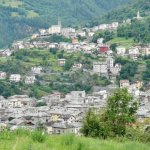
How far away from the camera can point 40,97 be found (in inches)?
2258

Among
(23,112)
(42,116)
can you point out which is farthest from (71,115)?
(23,112)

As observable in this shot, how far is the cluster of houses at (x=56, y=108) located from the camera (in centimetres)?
3906

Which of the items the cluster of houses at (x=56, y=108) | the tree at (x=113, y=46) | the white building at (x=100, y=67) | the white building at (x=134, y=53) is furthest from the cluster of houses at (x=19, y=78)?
the tree at (x=113, y=46)

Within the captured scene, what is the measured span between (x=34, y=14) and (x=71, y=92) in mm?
89757

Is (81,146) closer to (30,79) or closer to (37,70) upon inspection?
(30,79)

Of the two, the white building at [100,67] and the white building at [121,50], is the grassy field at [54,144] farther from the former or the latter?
the white building at [121,50]

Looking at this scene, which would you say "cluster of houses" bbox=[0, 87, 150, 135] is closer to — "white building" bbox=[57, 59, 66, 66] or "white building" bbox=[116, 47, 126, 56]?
"white building" bbox=[57, 59, 66, 66]

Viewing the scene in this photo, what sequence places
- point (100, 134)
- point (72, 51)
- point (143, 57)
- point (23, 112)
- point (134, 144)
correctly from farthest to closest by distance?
point (72, 51), point (143, 57), point (23, 112), point (100, 134), point (134, 144)

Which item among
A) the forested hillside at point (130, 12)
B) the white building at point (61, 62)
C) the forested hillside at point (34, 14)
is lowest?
the white building at point (61, 62)

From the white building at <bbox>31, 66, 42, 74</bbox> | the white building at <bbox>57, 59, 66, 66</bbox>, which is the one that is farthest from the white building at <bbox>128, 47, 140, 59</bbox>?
the white building at <bbox>31, 66, 42, 74</bbox>

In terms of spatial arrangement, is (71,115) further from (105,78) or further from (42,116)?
(105,78)

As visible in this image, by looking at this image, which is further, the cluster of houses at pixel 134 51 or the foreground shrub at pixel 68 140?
the cluster of houses at pixel 134 51

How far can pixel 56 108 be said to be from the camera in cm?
4722

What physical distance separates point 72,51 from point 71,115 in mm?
35148
